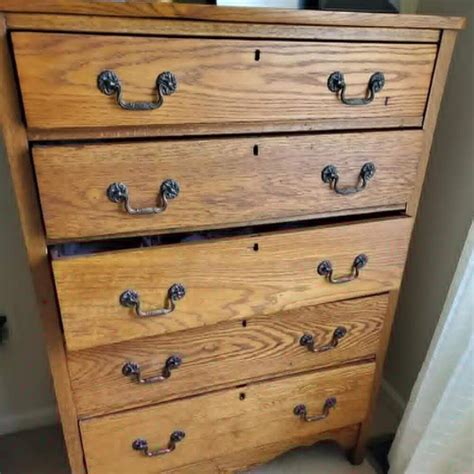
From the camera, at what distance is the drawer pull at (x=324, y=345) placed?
3.28ft

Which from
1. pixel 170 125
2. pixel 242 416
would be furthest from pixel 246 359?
pixel 170 125

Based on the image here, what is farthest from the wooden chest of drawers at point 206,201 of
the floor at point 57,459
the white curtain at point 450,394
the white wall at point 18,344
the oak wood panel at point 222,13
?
the white wall at point 18,344

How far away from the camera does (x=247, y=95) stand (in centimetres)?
73

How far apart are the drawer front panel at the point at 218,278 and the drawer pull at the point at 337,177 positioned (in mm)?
80

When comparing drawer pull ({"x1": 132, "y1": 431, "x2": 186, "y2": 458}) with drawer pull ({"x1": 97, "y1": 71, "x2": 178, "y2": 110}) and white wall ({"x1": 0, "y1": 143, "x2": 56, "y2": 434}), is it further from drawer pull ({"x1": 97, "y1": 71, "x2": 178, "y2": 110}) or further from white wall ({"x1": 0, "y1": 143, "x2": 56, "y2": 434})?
drawer pull ({"x1": 97, "y1": 71, "x2": 178, "y2": 110})

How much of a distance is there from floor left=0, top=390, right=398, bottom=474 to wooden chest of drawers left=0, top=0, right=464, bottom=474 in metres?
0.25

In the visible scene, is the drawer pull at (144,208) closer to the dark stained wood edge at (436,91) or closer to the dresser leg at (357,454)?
the dark stained wood edge at (436,91)

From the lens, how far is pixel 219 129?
2.43 feet

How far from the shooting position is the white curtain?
37.1 inches

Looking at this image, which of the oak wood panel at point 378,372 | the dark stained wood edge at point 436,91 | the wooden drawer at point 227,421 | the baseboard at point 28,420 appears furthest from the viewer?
the baseboard at point 28,420

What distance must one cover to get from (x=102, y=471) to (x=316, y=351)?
1.75ft

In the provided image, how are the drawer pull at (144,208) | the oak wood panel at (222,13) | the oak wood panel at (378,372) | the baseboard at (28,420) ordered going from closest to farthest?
the oak wood panel at (222,13)
the drawer pull at (144,208)
the oak wood panel at (378,372)
the baseboard at (28,420)

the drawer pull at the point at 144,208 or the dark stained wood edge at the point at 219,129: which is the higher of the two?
the dark stained wood edge at the point at 219,129

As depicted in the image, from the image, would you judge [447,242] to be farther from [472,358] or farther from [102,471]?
[102,471]
